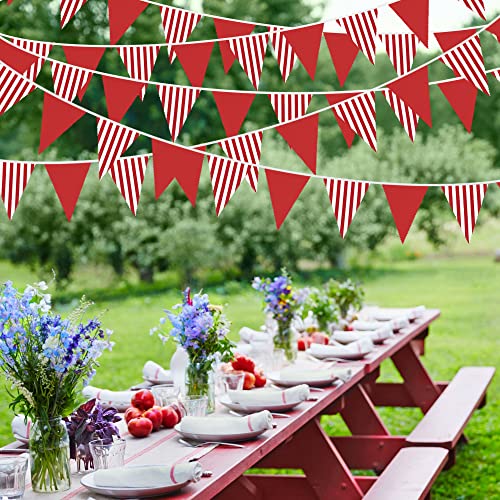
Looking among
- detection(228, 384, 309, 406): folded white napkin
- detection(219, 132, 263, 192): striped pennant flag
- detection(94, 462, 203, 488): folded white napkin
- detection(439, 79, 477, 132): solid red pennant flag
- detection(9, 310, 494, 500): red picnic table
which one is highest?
detection(439, 79, 477, 132): solid red pennant flag

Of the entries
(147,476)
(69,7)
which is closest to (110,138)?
(69,7)

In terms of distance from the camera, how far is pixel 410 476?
3.67 m

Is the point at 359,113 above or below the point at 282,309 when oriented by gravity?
above

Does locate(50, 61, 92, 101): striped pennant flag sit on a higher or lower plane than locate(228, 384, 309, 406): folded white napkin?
higher

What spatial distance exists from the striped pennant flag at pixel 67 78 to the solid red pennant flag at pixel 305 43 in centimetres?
78

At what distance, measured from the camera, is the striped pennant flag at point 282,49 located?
11.7 ft

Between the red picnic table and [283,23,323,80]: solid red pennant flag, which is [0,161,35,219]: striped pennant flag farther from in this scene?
[283,23,323,80]: solid red pennant flag

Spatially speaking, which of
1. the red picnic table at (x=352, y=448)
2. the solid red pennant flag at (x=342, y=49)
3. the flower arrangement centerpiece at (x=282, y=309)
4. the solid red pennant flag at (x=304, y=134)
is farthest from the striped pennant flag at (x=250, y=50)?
the red picnic table at (x=352, y=448)

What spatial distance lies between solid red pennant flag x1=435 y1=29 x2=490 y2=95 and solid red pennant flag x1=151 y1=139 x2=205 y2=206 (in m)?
0.92

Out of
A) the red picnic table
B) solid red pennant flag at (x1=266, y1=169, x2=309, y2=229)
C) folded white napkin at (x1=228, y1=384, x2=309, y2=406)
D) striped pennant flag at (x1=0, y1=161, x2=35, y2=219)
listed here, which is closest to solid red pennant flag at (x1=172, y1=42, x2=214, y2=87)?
solid red pennant flag at (x1=266, y1=169, x2=309, y2=229)

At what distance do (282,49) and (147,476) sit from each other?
1921 millimetres

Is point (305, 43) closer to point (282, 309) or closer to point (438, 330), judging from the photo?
point (282, 309)

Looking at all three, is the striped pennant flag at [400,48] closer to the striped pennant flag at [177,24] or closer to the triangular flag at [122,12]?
the striped pennant flag at [177,24]

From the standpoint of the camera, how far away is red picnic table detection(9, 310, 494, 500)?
276 centimetres
